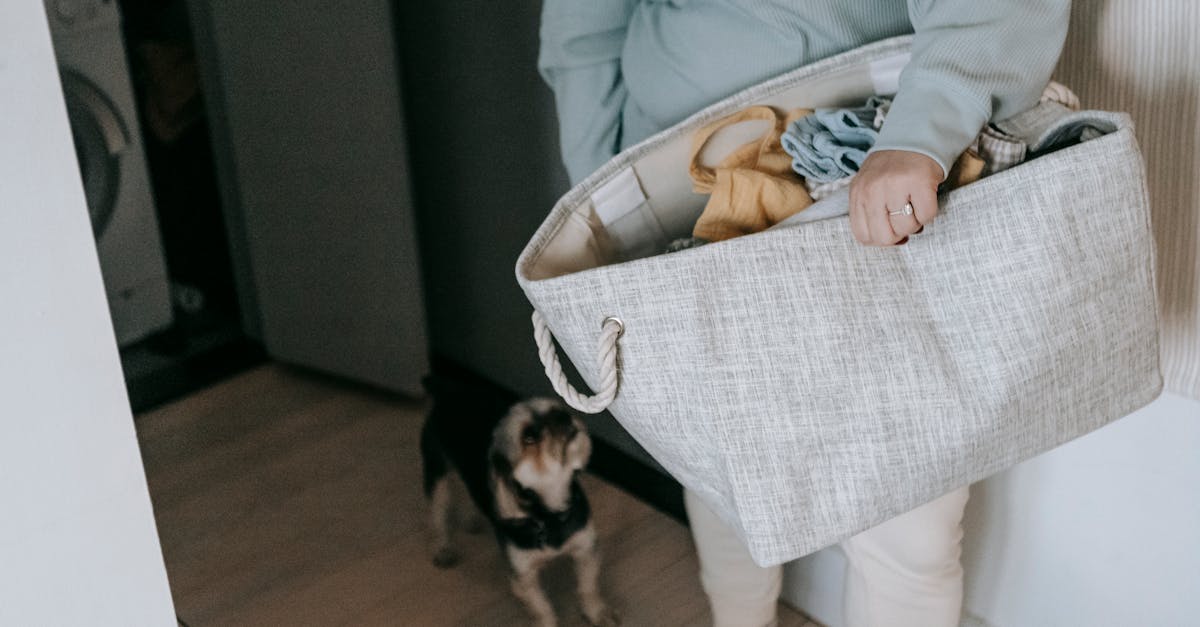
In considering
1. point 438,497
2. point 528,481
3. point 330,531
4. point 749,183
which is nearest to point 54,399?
point 749,183

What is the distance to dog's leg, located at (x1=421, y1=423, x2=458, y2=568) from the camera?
1.70 meters

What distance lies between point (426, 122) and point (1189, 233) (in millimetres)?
1363

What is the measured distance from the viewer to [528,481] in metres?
1.44

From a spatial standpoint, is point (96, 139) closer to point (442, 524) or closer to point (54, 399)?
point (442, 524)

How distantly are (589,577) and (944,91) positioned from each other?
3.00 feet

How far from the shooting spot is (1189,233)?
104 centimetres

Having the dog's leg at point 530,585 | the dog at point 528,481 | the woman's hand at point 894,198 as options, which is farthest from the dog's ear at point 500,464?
the woman's hand at point 894,198

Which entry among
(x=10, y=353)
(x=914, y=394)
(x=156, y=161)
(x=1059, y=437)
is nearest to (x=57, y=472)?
(x=10, y=353)

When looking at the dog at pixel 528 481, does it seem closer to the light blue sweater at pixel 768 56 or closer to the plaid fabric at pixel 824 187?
the light blue sweater at pixel 768 56

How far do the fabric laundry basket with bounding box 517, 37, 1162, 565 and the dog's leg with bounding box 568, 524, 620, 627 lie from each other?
25.6 inches

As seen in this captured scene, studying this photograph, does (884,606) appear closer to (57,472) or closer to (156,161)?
(57,472)

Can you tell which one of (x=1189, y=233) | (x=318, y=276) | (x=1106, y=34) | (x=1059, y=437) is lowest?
(x=318, y=276)

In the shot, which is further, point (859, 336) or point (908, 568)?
point (908, 568)

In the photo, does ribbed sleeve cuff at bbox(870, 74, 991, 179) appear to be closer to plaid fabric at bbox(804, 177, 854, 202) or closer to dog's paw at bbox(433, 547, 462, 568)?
plaid fabric at bbox(804, 177, 854, 202)
